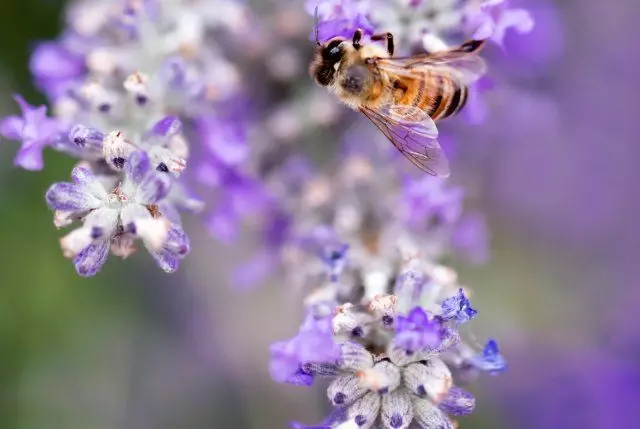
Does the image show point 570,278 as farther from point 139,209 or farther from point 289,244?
point 139,209

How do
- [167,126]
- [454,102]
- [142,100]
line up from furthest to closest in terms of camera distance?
[142,100]
[454,102]
[167,126]

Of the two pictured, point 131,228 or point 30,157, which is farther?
point 30,157

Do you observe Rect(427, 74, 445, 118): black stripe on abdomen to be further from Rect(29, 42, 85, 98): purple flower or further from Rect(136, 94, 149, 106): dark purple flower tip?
Rect(29, 42, 85, 98): purple flower

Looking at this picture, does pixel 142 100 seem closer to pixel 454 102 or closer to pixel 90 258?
pixel 90 258

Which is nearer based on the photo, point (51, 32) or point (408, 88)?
point (408, 88)

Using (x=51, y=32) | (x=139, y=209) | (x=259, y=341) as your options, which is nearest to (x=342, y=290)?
(x=139, y=209)

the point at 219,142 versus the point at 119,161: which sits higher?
the point at 219,142

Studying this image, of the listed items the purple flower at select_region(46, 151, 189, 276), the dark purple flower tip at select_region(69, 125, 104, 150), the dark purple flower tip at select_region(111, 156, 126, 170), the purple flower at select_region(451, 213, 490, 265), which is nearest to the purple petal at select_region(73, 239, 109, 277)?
the purple flower at select_region(46, 151, 189, 276)

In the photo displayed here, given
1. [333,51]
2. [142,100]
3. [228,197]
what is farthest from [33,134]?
[333,51]
